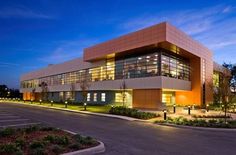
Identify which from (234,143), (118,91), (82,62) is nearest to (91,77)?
(82,62)

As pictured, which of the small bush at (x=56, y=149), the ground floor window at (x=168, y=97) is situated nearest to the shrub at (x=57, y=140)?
the small bush at (x=56, y=149)

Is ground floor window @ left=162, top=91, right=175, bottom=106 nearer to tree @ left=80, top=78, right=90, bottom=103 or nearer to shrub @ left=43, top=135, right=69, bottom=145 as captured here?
tree @ left=80, top=78, right=90, bottom=103

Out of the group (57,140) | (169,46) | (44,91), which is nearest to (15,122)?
(57,140)

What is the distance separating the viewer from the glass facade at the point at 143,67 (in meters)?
36.1

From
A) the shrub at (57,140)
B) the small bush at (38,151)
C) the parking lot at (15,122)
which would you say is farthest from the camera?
the parking lot at (15,122)

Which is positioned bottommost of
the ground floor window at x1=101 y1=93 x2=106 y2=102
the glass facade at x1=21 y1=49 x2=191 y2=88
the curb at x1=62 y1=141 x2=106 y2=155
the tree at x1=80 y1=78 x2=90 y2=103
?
the curb at x1=62 y1=141 x2=106 y2=155

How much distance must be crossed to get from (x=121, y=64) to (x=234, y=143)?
3155cm

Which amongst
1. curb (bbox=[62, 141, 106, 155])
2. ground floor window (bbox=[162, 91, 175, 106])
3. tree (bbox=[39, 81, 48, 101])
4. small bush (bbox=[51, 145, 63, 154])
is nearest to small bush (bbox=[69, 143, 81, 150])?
curb (bbox=[62, 141, 106, 155])

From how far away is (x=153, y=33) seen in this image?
33062 millimetres

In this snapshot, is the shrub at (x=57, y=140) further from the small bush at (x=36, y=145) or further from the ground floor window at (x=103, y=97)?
the ground floor window at (x=103, y=97)

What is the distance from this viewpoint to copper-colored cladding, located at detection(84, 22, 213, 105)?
32656 mm

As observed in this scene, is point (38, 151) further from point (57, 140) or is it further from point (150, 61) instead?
point (150, 61)

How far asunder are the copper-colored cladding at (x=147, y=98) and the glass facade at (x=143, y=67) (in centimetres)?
245

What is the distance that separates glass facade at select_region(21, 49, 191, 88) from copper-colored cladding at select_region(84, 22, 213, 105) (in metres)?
1.44
